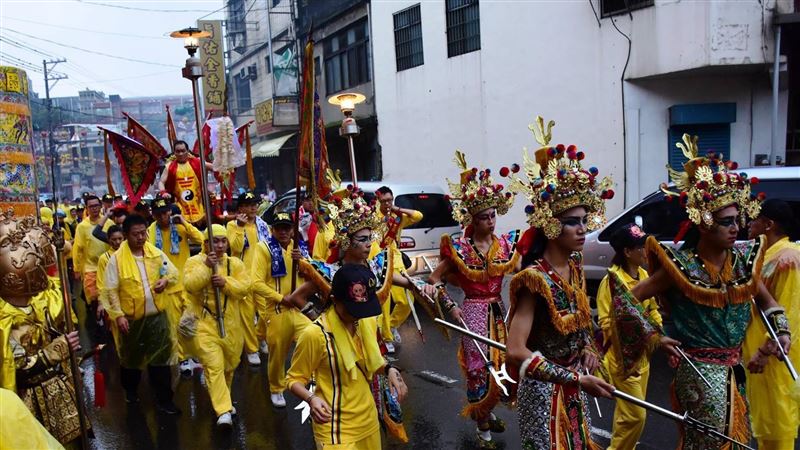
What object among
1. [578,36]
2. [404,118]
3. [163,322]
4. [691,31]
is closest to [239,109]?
[404,118]

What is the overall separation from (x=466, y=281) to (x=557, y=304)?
2015mm

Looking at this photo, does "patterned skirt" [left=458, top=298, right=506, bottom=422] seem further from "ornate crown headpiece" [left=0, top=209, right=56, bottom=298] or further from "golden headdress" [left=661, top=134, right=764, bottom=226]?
"ornate crown headpiece" [left=0, top=209, right=56, bottom=298]

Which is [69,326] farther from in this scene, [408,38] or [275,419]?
[408,38]

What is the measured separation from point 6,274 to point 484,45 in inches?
570

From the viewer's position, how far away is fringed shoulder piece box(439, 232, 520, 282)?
5.52 meters

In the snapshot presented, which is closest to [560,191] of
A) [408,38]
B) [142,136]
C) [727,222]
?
[727,222]

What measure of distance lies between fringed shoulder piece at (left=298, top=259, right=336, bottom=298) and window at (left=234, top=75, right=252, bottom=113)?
1257 inches

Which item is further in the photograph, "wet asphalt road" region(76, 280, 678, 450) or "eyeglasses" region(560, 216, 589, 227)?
"wet asphalt road" region(76, 280, 678, 450)

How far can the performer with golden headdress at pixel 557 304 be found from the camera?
3.59 m

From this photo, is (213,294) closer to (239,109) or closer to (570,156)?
(570,156)

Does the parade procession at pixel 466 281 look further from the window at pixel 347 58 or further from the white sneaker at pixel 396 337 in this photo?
the window at pixel 347 58

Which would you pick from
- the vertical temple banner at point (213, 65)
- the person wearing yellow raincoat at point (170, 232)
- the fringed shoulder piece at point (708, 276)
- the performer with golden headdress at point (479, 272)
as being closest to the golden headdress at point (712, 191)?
the fringed shoulder piece at point (708, 276)

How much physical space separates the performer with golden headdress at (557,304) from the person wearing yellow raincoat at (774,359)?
1.17m

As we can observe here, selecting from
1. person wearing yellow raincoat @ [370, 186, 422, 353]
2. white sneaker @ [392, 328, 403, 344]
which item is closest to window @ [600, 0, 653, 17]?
person wearing yellow raincoat @ [370, 186, 422, 353]
